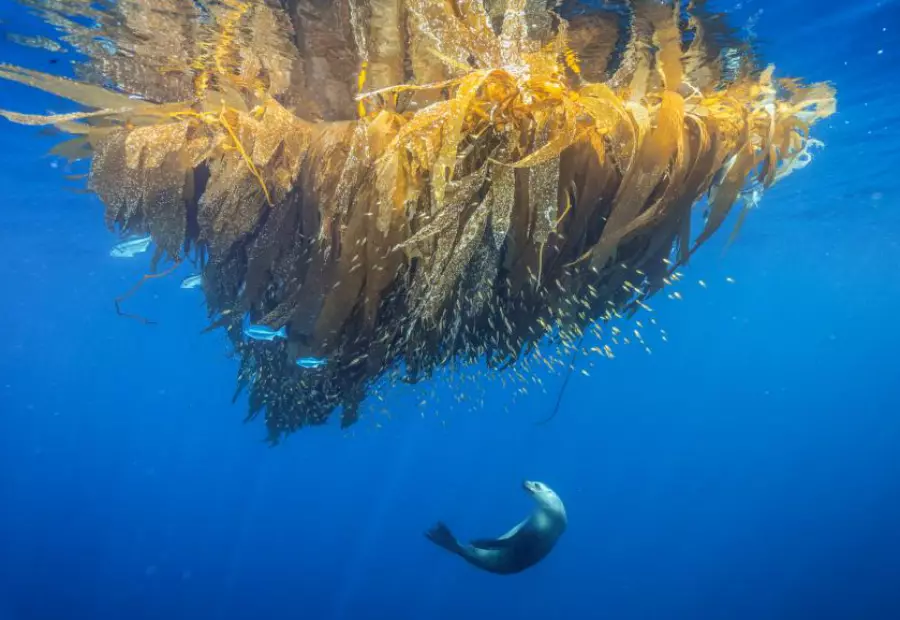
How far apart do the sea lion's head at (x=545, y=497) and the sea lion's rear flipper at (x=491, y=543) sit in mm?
780

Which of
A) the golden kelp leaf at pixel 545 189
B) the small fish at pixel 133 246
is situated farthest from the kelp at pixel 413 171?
the small fish at pixel 133 246

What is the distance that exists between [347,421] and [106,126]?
3369 mm

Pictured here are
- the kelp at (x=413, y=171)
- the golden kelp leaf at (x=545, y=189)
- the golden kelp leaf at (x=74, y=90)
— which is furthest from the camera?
the golden kelp leaf at (x=74, y=90)

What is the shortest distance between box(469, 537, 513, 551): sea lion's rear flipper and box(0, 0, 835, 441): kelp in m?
2.98

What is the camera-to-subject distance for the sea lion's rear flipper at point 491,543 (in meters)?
6.85

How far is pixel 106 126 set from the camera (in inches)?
169

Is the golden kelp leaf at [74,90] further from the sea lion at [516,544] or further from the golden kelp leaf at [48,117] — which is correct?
the sea lion at [516,544]

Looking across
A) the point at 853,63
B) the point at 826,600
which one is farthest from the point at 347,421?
the point at 826,600

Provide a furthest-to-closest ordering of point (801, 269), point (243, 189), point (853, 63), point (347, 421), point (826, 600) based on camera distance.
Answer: point (801, 269) → point (826, 600) → point (853, 63) → point (347, 421) → point (243, 189)

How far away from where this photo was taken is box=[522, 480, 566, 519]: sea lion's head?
7504 mm

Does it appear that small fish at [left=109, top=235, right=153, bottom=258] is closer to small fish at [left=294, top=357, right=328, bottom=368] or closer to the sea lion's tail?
small fish at [left=294, top=357, right=328, bottom=368]

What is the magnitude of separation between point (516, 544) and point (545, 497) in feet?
3.01

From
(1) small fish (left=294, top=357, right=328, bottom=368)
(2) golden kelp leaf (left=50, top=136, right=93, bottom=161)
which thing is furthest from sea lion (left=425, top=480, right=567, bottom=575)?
(2) golden kelp leaf (left=50, top=136, right=93, bottom=161)

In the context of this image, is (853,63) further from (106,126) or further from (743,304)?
(743,304)
